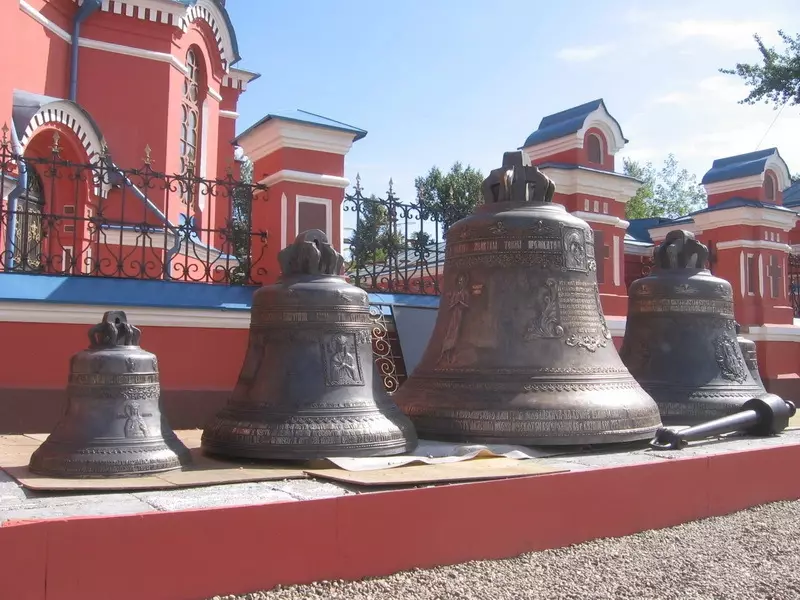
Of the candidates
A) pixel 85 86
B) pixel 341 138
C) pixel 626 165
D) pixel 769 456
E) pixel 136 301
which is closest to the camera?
pixel 769 456

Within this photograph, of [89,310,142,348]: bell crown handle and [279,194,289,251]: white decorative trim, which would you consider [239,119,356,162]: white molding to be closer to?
[279,194,289,251]: white decorative trim

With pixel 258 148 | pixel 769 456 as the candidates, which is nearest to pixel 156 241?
pixel 258 148

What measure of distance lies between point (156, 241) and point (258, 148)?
118 inches

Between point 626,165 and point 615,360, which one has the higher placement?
point 626,165

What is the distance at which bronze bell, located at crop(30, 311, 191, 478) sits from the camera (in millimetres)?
3148

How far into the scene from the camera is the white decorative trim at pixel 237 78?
14.3 meters

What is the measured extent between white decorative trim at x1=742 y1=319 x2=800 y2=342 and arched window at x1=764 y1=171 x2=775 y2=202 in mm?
1386

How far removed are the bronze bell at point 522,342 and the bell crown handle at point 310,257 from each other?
2.48 feet

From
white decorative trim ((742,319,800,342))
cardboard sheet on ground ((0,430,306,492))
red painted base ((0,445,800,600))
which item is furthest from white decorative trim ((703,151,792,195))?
cardboard sheet on ground ((0,430,306,492))

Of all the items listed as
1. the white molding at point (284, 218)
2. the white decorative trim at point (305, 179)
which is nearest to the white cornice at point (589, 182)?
the white decorative trim at point (305, 179)

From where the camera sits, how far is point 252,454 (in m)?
3.50

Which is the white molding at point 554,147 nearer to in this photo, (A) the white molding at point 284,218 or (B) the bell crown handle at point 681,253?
(B) the bell crown handle at point 681,253

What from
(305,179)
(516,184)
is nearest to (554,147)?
(305,179)

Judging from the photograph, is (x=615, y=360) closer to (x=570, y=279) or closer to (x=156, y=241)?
(x=570, y=279)
